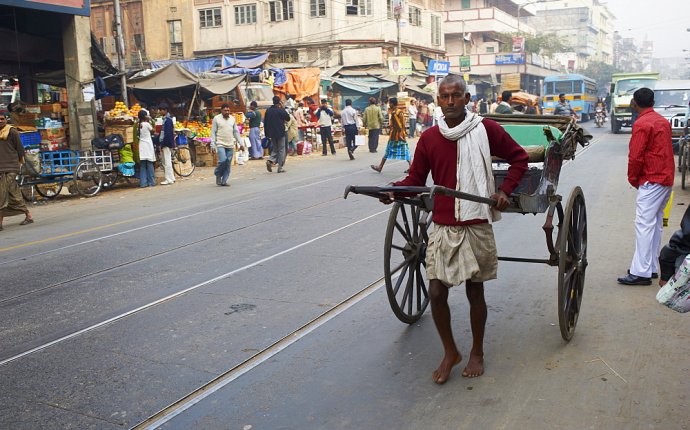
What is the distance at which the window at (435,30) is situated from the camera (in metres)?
49.9

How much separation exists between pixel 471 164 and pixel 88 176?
12729 mm

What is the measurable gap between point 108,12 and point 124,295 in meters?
43.2

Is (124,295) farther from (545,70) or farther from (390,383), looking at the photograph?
(545,70)

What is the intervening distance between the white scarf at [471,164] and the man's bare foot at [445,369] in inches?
35.3

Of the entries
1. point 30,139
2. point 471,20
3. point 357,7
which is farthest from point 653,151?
point 471,20

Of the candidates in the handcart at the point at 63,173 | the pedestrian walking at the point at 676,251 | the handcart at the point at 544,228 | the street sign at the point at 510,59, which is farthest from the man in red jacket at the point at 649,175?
the street sign at the point at 510,59

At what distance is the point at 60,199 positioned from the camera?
14.7 metres

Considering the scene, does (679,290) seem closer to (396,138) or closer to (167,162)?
(396,138)

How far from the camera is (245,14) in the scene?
4297 cm

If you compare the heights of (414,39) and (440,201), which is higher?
(414,39)

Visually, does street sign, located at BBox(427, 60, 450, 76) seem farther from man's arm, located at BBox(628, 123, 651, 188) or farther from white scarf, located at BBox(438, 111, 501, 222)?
white scarf, located at BBox(438, 111, 501, 222)

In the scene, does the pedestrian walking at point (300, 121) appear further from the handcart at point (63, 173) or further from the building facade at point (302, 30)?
the building facade at point (302, 30)

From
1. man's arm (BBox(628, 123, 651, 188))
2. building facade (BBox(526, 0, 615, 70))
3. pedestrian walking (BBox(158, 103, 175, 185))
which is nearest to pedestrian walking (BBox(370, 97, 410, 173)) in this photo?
pedestrian walking (BBox(158, 103, 175, 185))

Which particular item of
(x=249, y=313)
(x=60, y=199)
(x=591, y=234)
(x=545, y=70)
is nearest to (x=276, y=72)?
(x=60, y=199)
